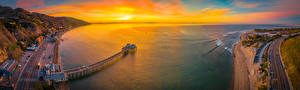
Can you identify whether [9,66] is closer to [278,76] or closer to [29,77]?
[29,77]

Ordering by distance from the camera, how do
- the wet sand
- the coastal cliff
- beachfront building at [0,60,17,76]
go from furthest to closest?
beachfront building at [0,60,17,76] → the wet sand → the coastal cliff

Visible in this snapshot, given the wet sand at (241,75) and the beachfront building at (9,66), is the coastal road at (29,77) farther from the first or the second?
the wet sand at (241,75)

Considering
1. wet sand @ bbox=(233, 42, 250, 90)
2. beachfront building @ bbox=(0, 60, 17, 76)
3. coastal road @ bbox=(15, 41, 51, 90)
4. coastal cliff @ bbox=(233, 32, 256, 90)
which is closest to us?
coastal road @ bbox=(15, 41, 51, 90)

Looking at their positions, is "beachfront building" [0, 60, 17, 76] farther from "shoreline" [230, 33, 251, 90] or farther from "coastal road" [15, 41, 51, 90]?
"shoreline" [230, 33, 251, 90]

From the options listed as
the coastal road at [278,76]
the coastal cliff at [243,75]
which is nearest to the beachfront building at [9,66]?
the coastal cliff at [243,75]

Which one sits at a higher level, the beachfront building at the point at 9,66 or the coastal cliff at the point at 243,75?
the beachfront building at the point at 9,66

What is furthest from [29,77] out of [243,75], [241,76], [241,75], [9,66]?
[243,75]

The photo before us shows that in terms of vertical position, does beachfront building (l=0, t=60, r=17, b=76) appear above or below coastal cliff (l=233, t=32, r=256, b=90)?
above

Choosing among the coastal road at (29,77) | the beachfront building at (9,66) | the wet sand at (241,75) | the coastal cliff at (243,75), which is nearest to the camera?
the coastal road at (29,77)

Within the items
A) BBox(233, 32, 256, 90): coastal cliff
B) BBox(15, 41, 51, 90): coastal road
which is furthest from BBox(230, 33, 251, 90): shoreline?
BBox(15, 41, 51, 90): coastal road

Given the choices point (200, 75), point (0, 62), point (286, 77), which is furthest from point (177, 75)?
point (0, 62)

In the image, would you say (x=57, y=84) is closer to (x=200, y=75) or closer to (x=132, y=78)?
(x=132, y=78)

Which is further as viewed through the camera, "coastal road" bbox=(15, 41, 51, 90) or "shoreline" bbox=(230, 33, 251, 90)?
"shoreline" bbox=(230, 33, 251, 90)
